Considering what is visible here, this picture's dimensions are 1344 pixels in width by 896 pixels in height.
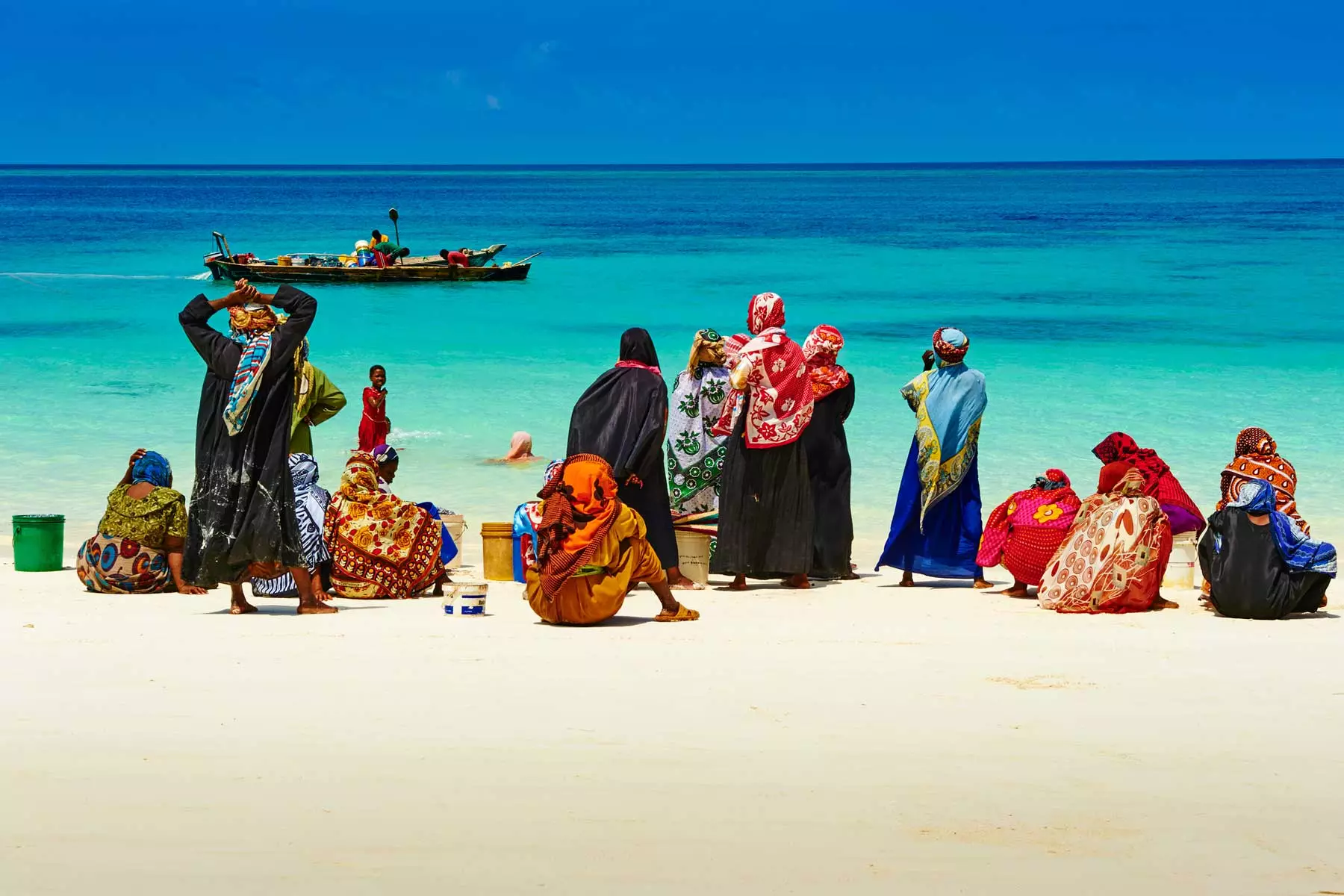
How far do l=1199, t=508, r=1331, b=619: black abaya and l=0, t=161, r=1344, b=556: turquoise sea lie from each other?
273cm

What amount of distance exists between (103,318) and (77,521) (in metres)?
18.2

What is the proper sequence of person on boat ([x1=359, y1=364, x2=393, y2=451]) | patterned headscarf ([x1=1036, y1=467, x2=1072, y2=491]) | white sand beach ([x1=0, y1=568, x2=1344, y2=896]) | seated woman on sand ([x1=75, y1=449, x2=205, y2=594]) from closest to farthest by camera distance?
white sand beach ([x1=0, y1=568, x2=1344, y2=896]), seated woman on sand ([x1=75, y1=449, x2=205, y2=594]), patterned headscarf ([x1=1036, y1=467, x2=1072, y2=491]), person on boat ([x1=359, y1=364, x2=393, y2=451])

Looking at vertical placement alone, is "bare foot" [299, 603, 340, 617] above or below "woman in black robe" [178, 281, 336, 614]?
below

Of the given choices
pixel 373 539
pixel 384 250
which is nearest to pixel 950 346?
pixel 373 539

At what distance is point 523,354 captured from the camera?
22.0m

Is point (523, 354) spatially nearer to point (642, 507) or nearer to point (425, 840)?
point (642, 507)

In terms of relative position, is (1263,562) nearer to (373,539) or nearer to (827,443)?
(827,443)

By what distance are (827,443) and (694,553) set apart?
812mm

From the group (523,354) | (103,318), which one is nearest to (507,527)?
(523,354)

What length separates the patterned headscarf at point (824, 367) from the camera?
7617 mm

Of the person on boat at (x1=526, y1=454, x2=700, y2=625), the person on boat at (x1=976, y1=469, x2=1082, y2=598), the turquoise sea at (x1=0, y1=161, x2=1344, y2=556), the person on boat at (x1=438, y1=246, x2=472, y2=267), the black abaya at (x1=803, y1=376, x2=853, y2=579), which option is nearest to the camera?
the person on boat at (x1=526, y1=454, x2=700, y2=625)

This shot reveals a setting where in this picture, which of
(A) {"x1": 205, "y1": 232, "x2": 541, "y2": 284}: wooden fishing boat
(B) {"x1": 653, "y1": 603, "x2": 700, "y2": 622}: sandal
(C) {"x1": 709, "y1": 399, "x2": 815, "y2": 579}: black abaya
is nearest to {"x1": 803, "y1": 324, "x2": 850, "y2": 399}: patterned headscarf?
(C) {"x1": 709, "y1": 399, "x2": 815, "y2": 579}: black abaya

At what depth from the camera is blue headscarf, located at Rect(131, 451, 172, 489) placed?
6992 millimetres

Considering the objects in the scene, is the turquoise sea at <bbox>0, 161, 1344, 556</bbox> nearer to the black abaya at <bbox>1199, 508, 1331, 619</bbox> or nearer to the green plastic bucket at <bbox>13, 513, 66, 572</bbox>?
the green plastic bucket at <bbox>13, 513, 66, 572</bbox>
